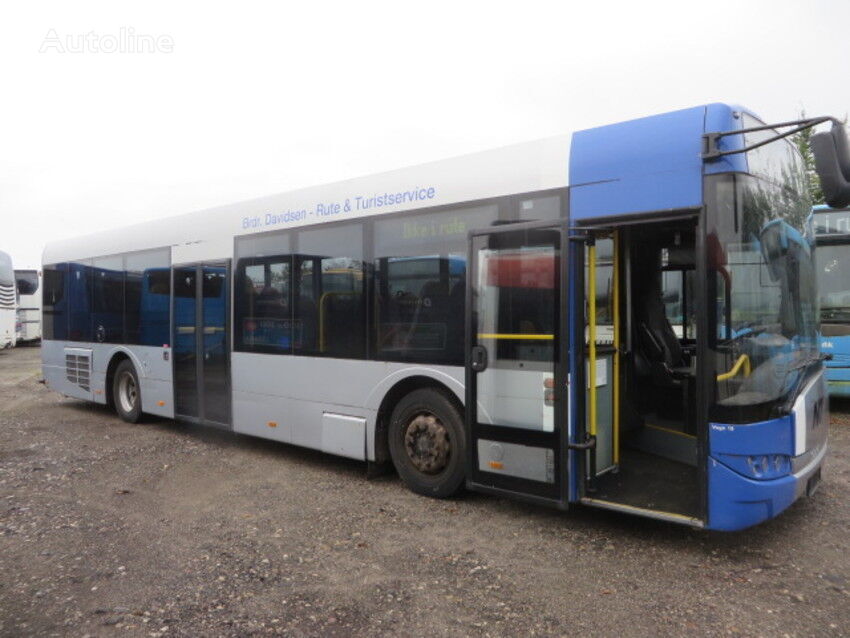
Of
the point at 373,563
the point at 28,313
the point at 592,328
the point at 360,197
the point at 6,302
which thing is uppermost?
the point at 360,197

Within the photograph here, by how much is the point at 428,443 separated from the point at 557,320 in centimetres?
173

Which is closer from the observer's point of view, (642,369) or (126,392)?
(642,369)

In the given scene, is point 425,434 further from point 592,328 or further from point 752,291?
point 752,291

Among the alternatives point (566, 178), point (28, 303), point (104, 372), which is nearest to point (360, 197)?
point (566, 178)

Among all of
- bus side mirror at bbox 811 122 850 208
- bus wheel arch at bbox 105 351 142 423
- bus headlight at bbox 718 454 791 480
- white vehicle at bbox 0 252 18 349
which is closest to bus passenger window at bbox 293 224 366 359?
bus headlight at bbox 718 454 791 480

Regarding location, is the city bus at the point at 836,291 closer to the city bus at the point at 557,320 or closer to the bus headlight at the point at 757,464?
the city bus at the point at 557,320

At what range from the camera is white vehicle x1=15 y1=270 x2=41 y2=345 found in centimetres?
3005

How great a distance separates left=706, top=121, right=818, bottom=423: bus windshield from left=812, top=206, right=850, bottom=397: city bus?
6.29m

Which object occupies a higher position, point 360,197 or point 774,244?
point 360,197

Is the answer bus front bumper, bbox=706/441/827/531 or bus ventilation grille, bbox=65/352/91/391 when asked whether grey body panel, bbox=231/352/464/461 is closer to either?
bus front bumper, bbox=706/441/827/531

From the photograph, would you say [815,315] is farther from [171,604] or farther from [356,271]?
[171,604]

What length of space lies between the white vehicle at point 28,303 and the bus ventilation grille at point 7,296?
21.2ft

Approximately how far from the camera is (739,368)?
4.13m

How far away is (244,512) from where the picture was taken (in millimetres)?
5535
